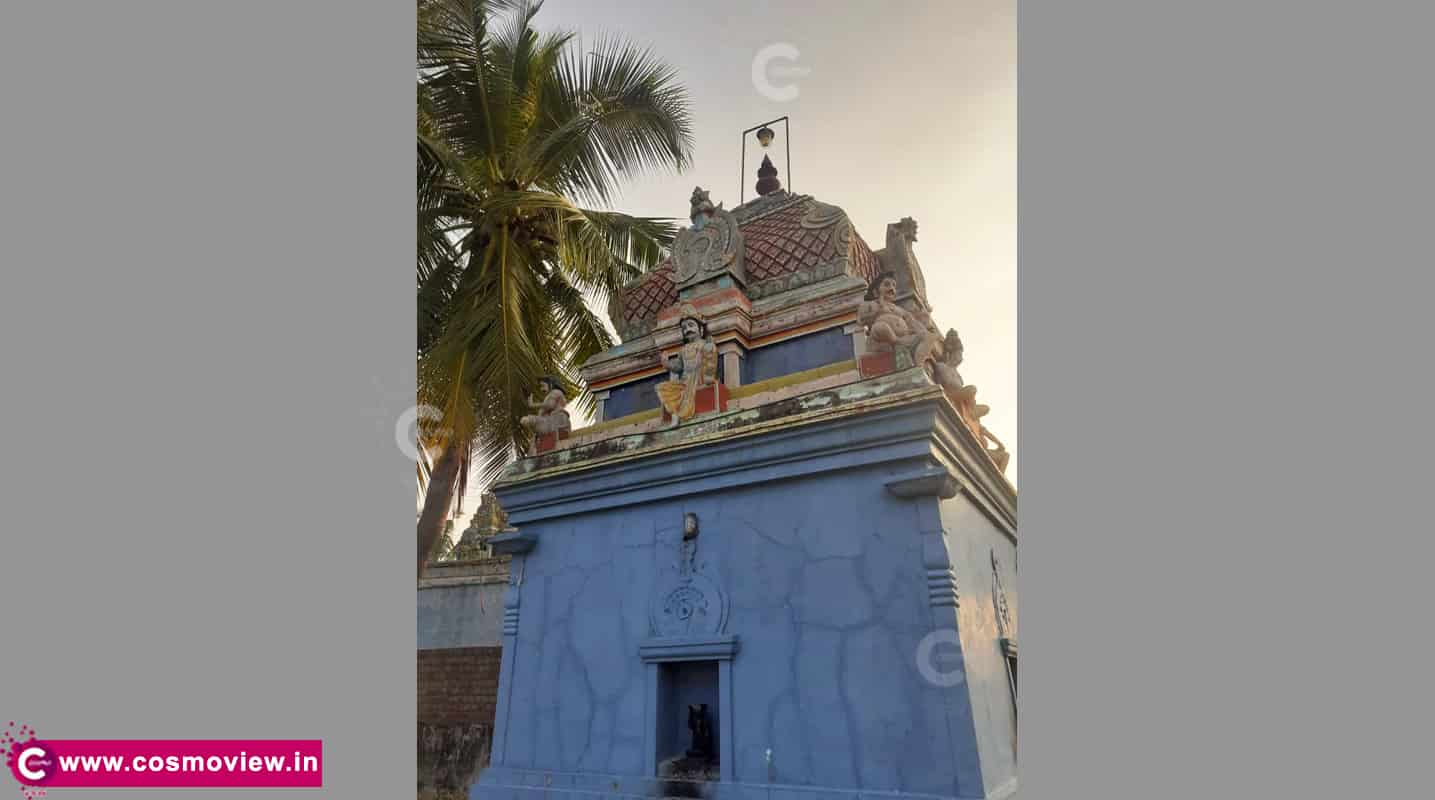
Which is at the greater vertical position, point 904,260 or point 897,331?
point 904,260

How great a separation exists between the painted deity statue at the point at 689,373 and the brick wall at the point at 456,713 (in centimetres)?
652

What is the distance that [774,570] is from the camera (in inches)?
219

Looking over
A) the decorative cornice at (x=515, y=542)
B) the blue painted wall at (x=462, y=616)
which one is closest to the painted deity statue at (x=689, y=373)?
the decorative cornice at (x=515, y=542)

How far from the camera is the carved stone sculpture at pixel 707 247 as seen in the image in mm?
7598

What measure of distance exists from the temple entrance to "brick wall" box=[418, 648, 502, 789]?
6.22 metres

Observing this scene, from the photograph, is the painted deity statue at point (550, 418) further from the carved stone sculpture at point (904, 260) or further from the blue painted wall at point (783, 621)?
the carved stone sculpture at point (904, 260)

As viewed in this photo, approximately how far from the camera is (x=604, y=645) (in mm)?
6059

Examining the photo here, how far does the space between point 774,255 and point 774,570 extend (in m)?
3.34

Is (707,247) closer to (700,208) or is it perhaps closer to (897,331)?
(700,208)

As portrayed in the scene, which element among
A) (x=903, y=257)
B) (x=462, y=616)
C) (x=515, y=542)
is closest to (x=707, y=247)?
(x=903, y=257)

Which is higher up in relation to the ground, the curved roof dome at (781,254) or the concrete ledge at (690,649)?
the curved roof dome at (781,254)

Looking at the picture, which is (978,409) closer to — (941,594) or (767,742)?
(941,594)
